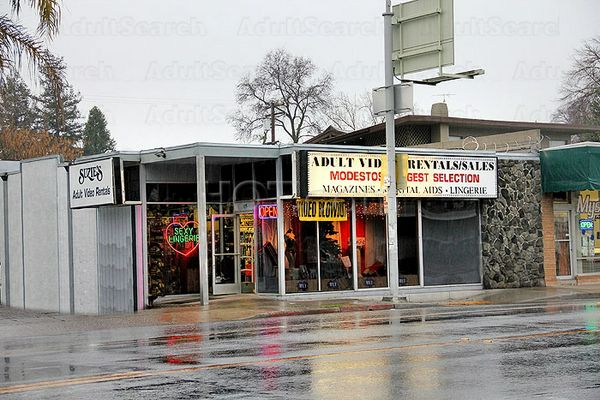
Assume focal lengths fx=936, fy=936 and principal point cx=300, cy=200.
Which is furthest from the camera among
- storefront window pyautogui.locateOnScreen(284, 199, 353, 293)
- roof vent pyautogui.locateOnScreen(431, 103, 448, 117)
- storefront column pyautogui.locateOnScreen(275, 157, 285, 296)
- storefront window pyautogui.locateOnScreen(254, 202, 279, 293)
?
roof vent pyautogui.locateOnScreen(431, 103, 448, 117)

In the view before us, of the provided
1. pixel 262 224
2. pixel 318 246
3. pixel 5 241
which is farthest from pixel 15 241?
pixel 318 246

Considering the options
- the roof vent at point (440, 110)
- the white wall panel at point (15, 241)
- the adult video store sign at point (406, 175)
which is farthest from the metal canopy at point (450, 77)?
the roof vent at point (440, 110)

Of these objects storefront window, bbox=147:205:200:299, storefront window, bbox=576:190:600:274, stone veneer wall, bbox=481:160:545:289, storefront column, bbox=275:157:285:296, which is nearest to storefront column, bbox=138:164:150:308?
storefront window, bbox=147:205:200:299

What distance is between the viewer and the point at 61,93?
1814 cm

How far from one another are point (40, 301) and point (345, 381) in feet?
62.0

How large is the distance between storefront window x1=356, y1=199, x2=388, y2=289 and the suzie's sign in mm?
6967

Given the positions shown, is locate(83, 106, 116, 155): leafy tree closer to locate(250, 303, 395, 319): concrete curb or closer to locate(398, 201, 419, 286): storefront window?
locate(398, 201, 419, 286): storefront window

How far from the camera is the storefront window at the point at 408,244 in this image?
89.7ft

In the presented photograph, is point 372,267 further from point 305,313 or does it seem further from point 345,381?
point 345,381

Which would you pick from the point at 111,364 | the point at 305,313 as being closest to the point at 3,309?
the point at 305,313

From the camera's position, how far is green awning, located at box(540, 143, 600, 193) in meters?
28.5

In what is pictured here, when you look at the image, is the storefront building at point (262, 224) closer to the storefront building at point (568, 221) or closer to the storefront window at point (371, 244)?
the storefront window at point (371, 244)

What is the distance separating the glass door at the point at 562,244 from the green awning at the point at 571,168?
1412mm

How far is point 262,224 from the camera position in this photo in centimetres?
2603
